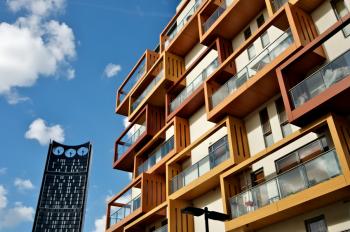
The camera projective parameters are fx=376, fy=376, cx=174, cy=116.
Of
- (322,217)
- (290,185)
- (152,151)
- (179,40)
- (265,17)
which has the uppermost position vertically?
(179,40)

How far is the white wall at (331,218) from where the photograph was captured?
12.6 meters

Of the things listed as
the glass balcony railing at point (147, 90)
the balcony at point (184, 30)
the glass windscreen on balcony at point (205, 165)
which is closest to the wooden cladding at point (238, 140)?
the glass windscreen on balcony at point (205, 165)

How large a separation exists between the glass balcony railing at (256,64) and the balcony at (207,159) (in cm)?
157

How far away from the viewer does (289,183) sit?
1370 centimetres

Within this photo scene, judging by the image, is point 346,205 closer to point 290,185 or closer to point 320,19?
point 290,185

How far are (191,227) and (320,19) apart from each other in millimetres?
12127

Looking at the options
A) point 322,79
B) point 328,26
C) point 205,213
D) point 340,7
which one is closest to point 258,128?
point 322,79

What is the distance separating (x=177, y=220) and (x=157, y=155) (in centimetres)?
659

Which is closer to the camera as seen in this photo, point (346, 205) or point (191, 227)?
point (346, 205)

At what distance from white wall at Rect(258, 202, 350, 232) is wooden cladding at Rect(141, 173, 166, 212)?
34.4ft

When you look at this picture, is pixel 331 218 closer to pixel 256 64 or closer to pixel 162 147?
pixel 256 64

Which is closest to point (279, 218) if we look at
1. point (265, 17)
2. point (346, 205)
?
point (346, 205)

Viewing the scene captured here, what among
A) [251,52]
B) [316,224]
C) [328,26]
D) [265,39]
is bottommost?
[316,224]

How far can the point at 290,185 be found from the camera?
13641mm
